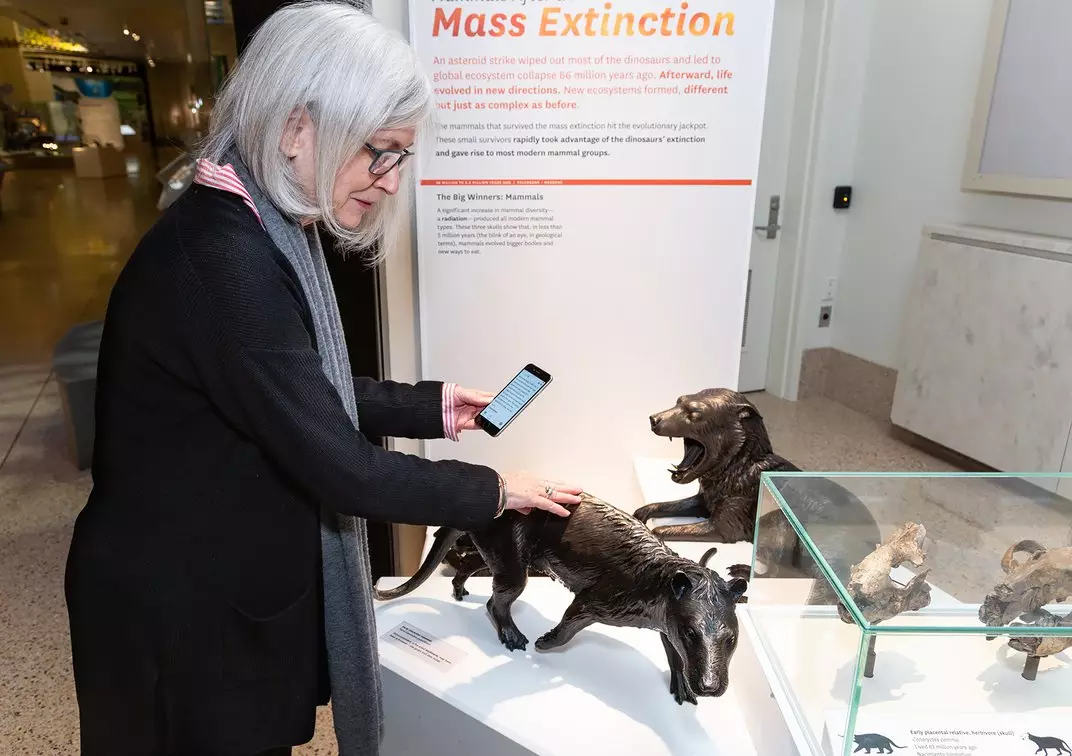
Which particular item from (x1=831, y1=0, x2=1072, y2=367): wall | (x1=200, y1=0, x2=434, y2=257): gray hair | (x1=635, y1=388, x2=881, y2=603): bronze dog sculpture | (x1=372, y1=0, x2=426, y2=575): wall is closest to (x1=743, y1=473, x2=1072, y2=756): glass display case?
(x1=635, y1=388, x2=881, y2=603): bronze dog sculpture

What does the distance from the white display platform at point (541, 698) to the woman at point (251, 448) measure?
31cm

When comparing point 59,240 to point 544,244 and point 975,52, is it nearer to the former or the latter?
point 544,244

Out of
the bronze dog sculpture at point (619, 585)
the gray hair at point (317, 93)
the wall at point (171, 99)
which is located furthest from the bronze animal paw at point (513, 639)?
the wall at point (171, 99)

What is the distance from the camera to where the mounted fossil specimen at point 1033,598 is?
1192 mm

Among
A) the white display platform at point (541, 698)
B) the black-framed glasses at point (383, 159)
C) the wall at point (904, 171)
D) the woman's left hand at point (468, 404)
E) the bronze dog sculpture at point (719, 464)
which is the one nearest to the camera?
the black-framed glasses at point (383, 159)

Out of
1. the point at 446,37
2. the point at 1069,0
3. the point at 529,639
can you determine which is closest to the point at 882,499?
the point at 529,639

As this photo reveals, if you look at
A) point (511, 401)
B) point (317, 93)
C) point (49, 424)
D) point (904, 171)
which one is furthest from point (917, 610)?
point (49, 424)

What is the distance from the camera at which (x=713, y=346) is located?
2.52m

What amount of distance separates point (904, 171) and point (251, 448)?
4.01m

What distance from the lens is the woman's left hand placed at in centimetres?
161

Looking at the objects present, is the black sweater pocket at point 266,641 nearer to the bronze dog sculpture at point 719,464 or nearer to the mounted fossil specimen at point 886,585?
the mounted fossil specimen at point 886,585

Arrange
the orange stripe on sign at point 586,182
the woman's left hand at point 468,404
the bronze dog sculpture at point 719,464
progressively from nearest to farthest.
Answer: the woman's left hand at point 468,404
the bronze dog sculpture at point 719,464
the orange stripe on sign at point 586,182

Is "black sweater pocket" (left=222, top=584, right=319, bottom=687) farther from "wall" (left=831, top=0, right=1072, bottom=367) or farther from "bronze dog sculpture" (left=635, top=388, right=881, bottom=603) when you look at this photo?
"wall" (left=831, top=0, right=1072, bottom=367)

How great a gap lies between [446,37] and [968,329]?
2883 mm
